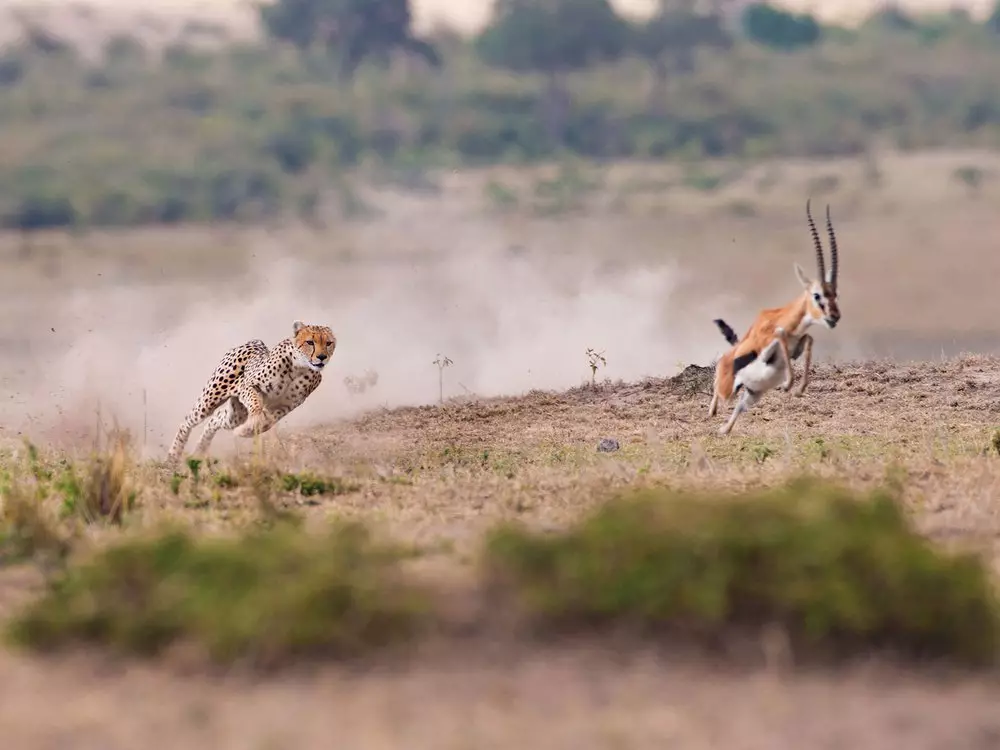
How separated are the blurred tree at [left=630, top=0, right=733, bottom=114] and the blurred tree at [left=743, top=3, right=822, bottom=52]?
2.97 m

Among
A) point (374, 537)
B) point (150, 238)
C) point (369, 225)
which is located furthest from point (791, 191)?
point (374, 537)

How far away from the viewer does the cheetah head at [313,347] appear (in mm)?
12703

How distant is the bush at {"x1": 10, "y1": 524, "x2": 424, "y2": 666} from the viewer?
577 cm

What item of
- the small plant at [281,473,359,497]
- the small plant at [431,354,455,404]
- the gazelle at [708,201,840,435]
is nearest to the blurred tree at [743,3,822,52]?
the small plant at [431,354,455,404]

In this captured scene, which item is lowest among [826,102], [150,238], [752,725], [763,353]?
[752,725]

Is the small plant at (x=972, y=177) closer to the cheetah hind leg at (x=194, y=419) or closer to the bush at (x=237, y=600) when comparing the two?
the cheetah hind leg at (x=194, y=419)

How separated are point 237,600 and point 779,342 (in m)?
7.00

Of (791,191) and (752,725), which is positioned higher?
(791,191)

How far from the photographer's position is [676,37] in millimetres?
55281

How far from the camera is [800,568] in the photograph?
19.5 ft

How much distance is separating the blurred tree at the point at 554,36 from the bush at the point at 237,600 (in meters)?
45.0

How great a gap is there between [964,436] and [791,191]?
3077 cm

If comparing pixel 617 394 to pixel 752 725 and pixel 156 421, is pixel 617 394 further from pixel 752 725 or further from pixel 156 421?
pixel 752 725

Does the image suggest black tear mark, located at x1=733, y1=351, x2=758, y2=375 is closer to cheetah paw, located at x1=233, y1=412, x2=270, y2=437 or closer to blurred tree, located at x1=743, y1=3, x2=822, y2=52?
cheetah paw, located at x1=233, y1=412, x2=270, y2=437
